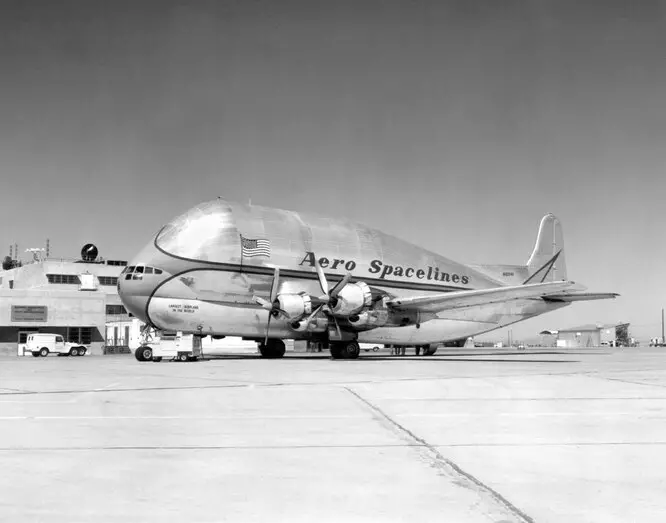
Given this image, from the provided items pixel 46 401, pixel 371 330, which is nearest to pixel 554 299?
pixel 371 330

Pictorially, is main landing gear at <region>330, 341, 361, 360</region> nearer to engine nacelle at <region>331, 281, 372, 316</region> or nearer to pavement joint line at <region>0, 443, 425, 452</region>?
engine nacelle at <region>331, 281, 372, 316</region>

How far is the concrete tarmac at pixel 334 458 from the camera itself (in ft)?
17.6

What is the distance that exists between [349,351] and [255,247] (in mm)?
7929

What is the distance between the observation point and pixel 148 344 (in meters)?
35.4

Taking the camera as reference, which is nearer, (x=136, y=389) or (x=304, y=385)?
(x=136, y=389)

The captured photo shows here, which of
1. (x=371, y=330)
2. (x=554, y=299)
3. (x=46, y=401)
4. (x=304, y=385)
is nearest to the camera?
(x=46, y=401)

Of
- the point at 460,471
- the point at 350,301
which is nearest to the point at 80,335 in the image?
the point at 350,301

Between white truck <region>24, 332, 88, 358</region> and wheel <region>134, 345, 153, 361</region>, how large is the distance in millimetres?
27097

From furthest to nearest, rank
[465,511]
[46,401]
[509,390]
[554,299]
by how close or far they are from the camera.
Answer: [554,299] → [509,390] → [46,401] → [465,511]

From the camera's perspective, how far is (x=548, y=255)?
2035 inches

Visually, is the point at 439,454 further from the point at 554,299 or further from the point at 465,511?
the point at 554,299

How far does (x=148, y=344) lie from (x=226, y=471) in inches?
1183

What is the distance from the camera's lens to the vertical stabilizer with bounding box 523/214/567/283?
168ft

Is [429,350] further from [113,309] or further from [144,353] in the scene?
[113,309]
